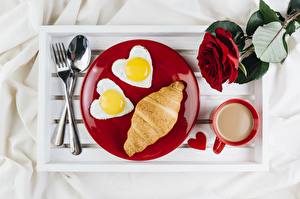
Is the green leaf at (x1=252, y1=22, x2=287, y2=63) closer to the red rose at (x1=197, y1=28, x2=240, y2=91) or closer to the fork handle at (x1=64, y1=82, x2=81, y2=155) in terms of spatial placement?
the red rose at (x1=197, y1=28, x2=240, y2=91)

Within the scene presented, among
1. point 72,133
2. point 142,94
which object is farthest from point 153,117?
point 72,133

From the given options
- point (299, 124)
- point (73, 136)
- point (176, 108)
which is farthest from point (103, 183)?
point (299, 124)

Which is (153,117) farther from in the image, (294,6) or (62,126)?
(294,6)

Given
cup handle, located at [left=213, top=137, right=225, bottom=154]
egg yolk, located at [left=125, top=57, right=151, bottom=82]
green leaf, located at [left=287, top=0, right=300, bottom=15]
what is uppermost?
green leaf, located at [left=287, top=0, right=300, bottom=15]

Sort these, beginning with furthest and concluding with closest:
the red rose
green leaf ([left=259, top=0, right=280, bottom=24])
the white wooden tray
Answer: the white wooden tray < green leaf ([left=259, top=0, right=280, bottom=24]) < the red rose

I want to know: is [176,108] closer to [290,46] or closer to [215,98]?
[215,98]

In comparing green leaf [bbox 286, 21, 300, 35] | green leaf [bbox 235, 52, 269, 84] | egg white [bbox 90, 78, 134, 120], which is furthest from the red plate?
green leaf [bbox 286, 21, 300, 35]

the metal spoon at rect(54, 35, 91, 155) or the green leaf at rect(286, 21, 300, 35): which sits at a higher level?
the green leaf at rect(286, 21, 300, 35)
